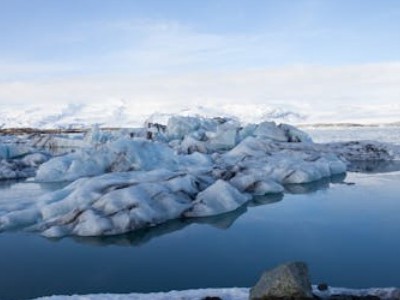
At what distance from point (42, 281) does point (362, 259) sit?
4.74m

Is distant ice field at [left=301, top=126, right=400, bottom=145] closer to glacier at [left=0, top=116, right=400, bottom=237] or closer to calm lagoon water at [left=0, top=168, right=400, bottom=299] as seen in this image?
glacier at [left=0, top=116, right=400, bottom=237]

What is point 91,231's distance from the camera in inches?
415

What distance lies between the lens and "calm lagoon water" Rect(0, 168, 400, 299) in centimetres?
741

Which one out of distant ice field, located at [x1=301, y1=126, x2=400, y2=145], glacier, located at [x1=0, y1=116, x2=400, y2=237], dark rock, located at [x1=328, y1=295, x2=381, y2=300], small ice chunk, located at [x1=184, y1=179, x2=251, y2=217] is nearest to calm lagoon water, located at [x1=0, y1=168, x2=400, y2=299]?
small ice chunk, located at [x1=184, y1=179, x2=251, y2=217]

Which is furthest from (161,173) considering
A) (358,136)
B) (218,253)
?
(358,136)

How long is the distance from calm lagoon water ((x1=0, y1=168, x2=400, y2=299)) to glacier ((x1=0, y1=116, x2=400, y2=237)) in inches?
19.9

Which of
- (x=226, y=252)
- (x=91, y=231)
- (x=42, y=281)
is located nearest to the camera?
(x=42, y=281)

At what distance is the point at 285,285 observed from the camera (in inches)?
218

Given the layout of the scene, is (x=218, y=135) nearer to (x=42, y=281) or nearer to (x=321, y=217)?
(x=321, y=217)

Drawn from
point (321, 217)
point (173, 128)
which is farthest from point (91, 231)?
point (173, 128)

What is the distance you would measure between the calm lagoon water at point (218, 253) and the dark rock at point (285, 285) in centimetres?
155

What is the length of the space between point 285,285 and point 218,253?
3434 millimetres

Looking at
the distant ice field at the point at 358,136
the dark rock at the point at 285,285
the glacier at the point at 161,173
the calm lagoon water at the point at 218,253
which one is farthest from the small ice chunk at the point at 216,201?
the distant ice field at the point at 358,136

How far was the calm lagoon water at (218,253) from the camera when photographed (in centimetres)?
741
